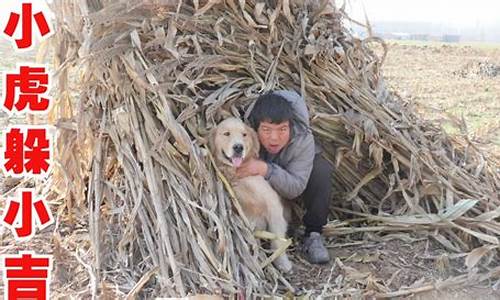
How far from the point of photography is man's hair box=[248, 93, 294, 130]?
8.97 ft

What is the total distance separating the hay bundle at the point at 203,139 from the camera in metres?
2.57

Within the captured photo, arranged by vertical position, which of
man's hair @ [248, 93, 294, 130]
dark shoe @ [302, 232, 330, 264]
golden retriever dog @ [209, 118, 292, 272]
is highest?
man's hair @ [248, 93, 294, 130]

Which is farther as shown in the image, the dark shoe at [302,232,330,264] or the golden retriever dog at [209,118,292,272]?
the dark shoe at [302,232,330,264]

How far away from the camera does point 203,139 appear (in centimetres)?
272

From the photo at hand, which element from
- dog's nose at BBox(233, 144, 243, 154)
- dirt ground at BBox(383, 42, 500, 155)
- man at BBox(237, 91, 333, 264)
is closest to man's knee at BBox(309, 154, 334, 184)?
man at BBox(237, 91, 333, 264)

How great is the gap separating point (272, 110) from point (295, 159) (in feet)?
0.87

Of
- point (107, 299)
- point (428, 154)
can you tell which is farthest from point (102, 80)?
point (428, 154)

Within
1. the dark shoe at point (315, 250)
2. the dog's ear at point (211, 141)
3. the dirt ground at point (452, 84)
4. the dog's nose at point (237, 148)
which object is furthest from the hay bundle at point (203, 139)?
the dirt ground at point (452, 84)

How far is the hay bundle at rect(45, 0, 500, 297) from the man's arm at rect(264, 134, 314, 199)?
0.76 ft

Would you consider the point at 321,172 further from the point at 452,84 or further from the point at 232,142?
the point at 452,84

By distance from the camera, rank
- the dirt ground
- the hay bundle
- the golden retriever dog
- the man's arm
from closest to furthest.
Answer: the hay bundle, the golden retriever dog, the man's arm, the dirt ground

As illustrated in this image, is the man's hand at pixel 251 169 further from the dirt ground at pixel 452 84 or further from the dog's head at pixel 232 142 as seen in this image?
the dirt ground at pixel 452 84

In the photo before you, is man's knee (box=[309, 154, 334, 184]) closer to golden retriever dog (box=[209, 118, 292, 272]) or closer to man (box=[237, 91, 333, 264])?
man (box=[237, 91, 333, 264])

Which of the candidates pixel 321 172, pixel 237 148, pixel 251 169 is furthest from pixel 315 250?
pixel 237 148
